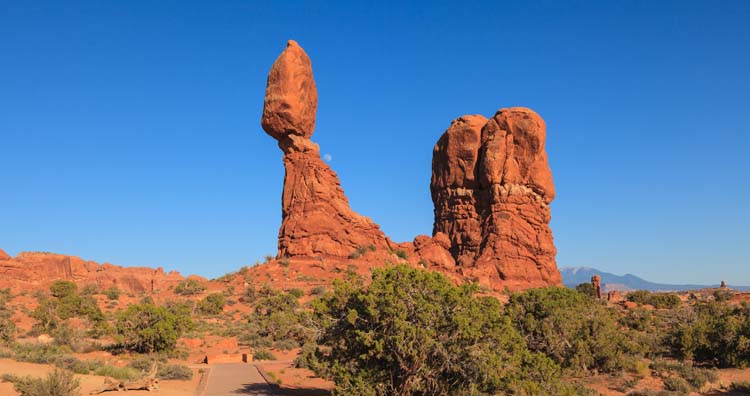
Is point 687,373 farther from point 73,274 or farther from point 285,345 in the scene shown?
point 73,274

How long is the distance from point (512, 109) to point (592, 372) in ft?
129

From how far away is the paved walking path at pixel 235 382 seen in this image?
48.2 feet

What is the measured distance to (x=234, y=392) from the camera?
14703mm

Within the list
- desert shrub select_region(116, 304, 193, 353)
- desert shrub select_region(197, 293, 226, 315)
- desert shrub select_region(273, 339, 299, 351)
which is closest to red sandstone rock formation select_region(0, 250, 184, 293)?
desert shrub select_region(197, 293, 226, 315)

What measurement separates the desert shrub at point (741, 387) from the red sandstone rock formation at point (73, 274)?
47654mm

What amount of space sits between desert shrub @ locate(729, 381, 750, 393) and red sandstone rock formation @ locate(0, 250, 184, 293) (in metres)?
47.7

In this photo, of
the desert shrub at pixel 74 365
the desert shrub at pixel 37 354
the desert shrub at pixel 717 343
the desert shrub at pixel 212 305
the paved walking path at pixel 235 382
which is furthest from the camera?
the desert shrub at pixel 212 305

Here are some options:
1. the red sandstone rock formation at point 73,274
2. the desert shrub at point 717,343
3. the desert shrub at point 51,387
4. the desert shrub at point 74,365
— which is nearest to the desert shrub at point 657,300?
the desert shrub at point 717,343

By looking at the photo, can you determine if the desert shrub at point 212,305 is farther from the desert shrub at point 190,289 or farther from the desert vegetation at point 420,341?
the desert shrub at point 190,289

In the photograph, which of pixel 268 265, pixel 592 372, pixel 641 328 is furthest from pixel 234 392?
pixel 268 265

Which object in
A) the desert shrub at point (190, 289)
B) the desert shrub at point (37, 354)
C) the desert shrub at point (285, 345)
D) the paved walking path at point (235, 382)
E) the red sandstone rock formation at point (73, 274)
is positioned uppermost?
the red sandstone rock formation at point (73, 274)

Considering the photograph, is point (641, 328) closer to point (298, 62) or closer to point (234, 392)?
point (234, 392)

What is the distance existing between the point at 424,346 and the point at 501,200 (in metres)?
42.9

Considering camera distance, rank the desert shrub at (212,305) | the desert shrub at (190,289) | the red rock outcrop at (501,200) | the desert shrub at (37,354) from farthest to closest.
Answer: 1. the red rock outcrop at (501,200)
2. the desert shrub at (190,289)
3. the desert shrub at (212,305)
4. the desert shrub at (37,354)
